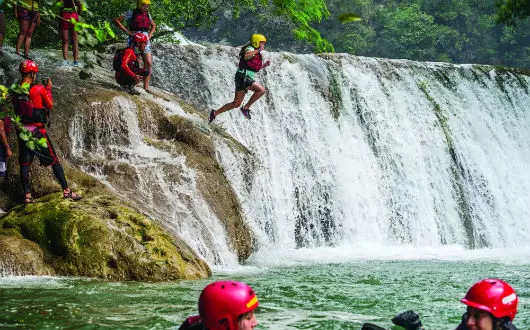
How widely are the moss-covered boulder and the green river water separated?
297 mm

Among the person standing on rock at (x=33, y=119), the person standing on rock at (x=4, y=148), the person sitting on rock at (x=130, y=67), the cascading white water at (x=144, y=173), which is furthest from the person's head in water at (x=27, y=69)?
the person sitting on rock at (x=130, y=67)

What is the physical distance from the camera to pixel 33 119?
8.11m

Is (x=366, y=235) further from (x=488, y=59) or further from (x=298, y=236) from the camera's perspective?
(x=488, y=59)

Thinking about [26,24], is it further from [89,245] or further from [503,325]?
[503,325]

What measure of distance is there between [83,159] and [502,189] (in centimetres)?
1132

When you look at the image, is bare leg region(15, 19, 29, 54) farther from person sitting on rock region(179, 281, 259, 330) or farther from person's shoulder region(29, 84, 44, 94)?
person sitting on rock region(179, 281, 259, 330)

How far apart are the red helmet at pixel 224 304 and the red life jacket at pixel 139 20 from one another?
8.88m

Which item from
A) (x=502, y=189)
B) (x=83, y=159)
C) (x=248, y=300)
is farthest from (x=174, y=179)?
(x=502, y=189)

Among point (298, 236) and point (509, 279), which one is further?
point (298, 236)

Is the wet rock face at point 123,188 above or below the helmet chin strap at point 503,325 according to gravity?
above

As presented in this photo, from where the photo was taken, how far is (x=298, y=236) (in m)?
12.9

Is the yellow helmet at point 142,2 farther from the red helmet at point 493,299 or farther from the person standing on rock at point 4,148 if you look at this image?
the red helmet at point 493,299

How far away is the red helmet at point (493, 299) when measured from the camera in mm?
3877

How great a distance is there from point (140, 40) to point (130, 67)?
19.8 inches
